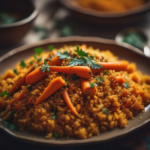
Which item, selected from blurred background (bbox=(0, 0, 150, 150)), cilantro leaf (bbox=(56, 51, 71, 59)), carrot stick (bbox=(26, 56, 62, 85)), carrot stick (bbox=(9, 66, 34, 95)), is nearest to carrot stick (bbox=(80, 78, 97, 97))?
cilantro leaf (bbox=(56, 51, 71, 59))

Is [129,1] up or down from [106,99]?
up

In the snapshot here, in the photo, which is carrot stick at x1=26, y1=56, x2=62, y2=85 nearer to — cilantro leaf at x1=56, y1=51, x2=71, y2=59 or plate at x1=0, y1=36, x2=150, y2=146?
cilantro leaf at x1=56, y1=51, x2=71, y2=59

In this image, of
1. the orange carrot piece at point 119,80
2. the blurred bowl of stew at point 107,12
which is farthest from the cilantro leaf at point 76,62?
the blurred bowl of stew at point 107,12

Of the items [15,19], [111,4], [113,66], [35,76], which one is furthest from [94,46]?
[15,19]

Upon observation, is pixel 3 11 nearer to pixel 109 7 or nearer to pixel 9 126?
pixel 109 7

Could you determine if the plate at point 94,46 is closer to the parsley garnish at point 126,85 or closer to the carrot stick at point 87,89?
the parsley garnish at point 126,85

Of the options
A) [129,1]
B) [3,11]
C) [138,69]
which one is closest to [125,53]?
[138,69]
